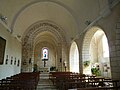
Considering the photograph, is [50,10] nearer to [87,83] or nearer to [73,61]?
[73,61]

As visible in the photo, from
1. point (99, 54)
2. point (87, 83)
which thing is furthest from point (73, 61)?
point (87, 83)

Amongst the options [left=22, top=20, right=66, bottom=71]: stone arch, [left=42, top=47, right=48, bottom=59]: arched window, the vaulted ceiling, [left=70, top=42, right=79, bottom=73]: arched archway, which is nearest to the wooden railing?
the vaulted ceiling

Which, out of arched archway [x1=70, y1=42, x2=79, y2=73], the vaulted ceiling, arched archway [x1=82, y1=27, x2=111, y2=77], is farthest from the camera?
arched archway [x1=70, y1=42, x2=79, y2=73]

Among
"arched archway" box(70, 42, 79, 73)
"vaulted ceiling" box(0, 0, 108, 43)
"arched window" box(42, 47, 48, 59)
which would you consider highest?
"vaulted ceiling" box(0, 0, 108, 43)

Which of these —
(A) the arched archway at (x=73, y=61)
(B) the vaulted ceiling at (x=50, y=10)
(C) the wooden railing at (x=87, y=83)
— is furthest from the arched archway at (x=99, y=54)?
(C) the wooden railing at (x=87, y=83)

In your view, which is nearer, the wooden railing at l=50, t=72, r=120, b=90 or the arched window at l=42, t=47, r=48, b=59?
the wooden railing at l=50, t=72, r=120, b=90

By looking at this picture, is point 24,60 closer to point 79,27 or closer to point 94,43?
point 79,27

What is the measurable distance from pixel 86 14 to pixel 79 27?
6.75ft

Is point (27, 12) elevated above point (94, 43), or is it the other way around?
point (27, 12)

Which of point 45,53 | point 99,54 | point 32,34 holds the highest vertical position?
point 32,34

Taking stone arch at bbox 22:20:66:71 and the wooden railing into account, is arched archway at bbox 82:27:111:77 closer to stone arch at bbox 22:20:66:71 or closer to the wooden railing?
the wooden railing

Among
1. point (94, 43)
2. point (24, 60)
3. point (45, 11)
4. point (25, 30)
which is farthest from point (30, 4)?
point (94, 43)

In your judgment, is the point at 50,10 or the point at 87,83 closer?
the point at 87,83

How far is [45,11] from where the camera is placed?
44.1ft
